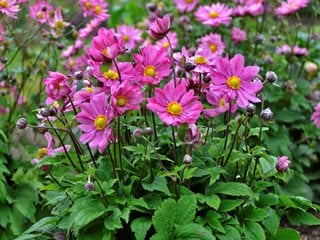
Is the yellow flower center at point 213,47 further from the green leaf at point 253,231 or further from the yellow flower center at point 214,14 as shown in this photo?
the green leaf at point 253,231

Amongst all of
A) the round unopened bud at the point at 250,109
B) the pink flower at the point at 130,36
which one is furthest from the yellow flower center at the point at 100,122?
the pink flower at the point at 130,36

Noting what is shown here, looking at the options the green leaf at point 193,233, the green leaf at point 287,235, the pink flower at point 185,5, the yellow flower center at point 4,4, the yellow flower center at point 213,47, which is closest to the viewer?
the green leaf at point 193,233

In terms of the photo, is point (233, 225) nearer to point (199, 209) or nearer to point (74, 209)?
point (199, 209)

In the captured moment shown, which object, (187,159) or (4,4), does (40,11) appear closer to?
(4,4)

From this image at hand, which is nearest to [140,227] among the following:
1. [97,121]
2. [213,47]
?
[97,121]

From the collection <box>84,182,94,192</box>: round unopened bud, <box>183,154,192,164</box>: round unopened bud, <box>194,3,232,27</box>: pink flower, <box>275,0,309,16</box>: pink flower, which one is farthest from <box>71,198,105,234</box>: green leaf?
<box>275,0,309,16</box>: pink flower

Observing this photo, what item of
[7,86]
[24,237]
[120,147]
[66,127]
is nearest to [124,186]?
[120,147]
